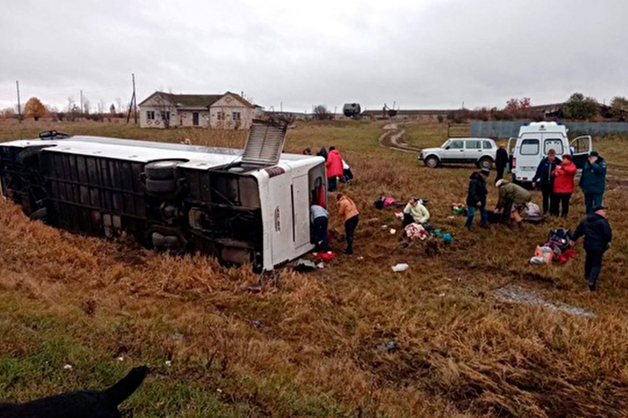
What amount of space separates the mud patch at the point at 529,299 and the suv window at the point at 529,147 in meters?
9.70

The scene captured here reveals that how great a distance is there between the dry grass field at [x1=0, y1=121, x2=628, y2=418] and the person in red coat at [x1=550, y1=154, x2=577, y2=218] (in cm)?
158

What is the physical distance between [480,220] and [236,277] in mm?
6106

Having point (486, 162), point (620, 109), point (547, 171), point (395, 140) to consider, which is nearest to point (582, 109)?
point (620, 109)

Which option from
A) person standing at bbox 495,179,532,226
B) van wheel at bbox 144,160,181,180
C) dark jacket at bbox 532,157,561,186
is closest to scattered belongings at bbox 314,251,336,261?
van wheel at bbox 144,160,181,180

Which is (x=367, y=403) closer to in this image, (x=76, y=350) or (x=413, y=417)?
(x=413, y=417)

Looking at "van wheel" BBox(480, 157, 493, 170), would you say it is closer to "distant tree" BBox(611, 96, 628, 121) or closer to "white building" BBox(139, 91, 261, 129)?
"distant tree" BBox(611, 96, 628, 121)

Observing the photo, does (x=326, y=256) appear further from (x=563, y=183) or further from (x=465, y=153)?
(x=465, y=153)

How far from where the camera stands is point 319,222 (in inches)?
355

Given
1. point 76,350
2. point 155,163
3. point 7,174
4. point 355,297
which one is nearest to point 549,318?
point 355,297

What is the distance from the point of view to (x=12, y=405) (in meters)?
2.51

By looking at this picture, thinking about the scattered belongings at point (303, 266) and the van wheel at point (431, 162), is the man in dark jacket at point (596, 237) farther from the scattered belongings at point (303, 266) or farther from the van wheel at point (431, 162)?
the van wheel at point (431, 162)

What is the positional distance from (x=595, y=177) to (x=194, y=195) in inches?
336

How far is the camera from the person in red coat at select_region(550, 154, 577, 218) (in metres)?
10.5

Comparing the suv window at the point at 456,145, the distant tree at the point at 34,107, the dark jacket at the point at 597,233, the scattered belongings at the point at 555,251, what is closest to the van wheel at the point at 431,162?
the suv window at the point at 456,145
